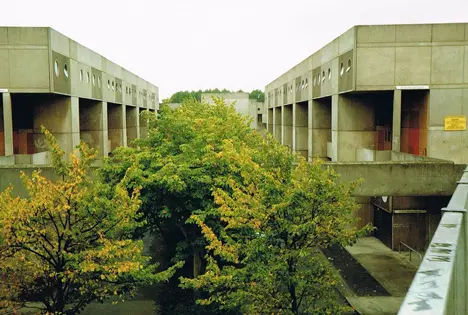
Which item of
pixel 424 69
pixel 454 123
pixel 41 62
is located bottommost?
pixel 454 123

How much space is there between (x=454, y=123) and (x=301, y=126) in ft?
74.5

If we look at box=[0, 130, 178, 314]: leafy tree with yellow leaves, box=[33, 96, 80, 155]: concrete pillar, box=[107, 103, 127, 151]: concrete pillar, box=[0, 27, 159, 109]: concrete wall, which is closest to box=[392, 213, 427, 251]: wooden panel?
box=[0, 130, 178, 314]: leafy tree with yellow leaves

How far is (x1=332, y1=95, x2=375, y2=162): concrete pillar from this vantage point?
104 feet

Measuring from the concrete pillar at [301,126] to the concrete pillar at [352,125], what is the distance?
16245 millimetres

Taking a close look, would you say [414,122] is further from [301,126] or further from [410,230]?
[301,126]

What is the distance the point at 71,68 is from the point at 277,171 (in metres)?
21.0

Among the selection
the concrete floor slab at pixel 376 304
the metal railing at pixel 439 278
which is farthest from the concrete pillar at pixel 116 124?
the metal railing at pixel 439 278

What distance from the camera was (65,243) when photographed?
14359 mm

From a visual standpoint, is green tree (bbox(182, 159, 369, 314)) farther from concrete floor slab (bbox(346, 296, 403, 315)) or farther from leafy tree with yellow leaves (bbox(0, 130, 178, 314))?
concrete floor slab (bbox(346, 296, 403, 315))

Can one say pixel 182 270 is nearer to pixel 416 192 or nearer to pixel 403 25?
pixel 416 192

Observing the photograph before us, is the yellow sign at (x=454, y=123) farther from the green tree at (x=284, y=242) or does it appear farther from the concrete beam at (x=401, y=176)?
the green tree at (x=284, y=242)

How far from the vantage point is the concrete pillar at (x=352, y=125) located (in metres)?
31.8

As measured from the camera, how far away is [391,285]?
23.4 m

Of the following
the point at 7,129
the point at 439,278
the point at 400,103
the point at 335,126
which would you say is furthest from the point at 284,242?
the point at 335,126
